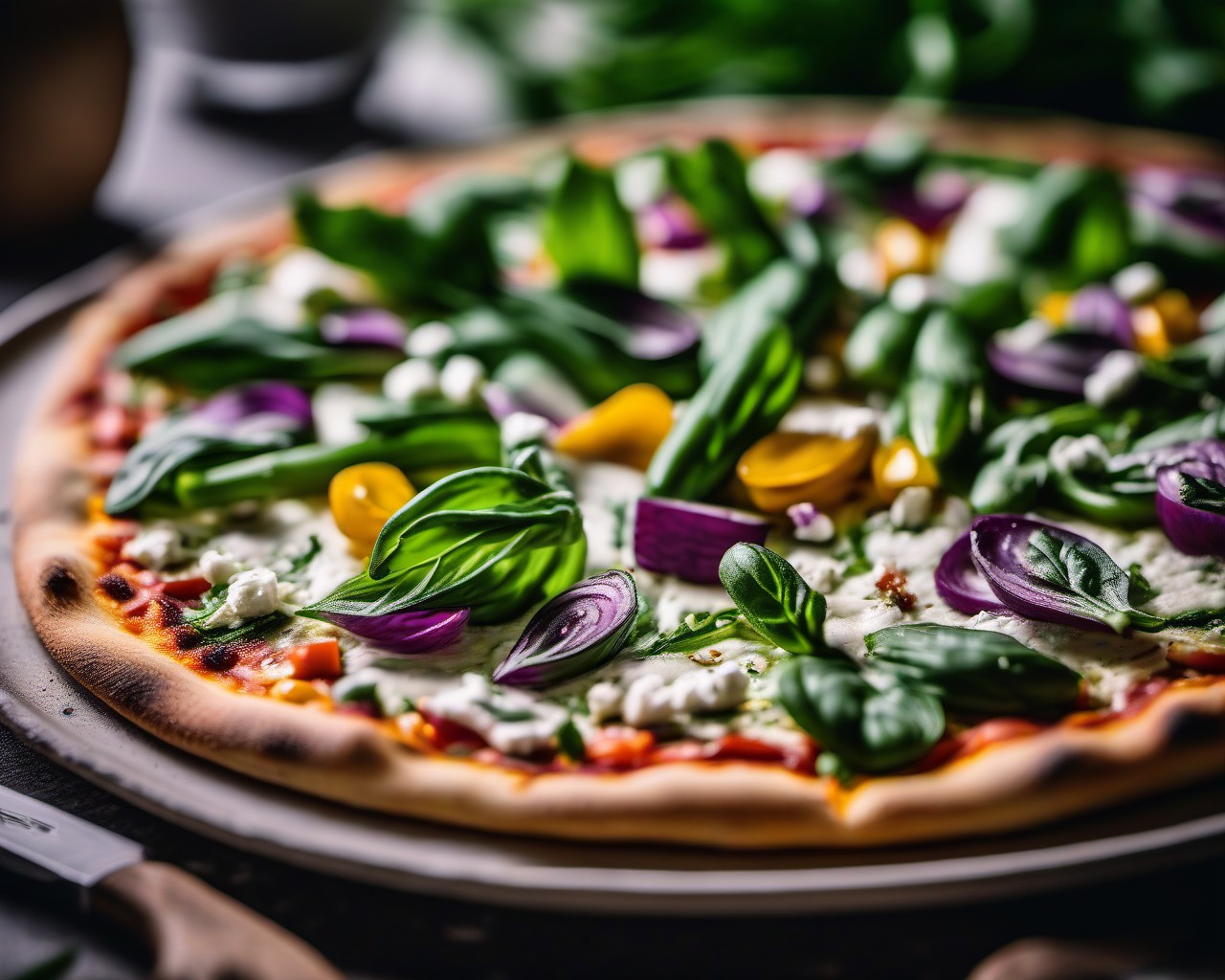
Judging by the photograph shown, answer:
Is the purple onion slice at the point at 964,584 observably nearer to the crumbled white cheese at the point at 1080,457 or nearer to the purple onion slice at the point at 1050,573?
the purple onion slice at the point at 1050,573

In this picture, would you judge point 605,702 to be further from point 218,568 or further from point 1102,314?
point 1102,314

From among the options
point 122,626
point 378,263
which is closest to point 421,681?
point 122,626

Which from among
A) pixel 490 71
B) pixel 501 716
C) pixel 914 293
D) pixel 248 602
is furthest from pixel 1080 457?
pixel 490 71

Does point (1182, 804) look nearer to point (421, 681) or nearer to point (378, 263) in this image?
point (421, 681)

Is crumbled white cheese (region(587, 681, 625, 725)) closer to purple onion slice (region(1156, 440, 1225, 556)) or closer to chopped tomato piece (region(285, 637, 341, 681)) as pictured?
chopped tomato piece (region(285, 637, 341, 681))

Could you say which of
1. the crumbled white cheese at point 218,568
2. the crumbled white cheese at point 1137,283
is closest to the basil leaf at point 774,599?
the crumbled white cheese at point 218,568

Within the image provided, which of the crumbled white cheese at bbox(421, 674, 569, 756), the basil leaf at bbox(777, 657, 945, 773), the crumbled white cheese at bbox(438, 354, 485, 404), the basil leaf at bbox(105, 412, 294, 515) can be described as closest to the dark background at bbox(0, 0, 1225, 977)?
the basil leaf at bbox(105, 412, 294, 515)
